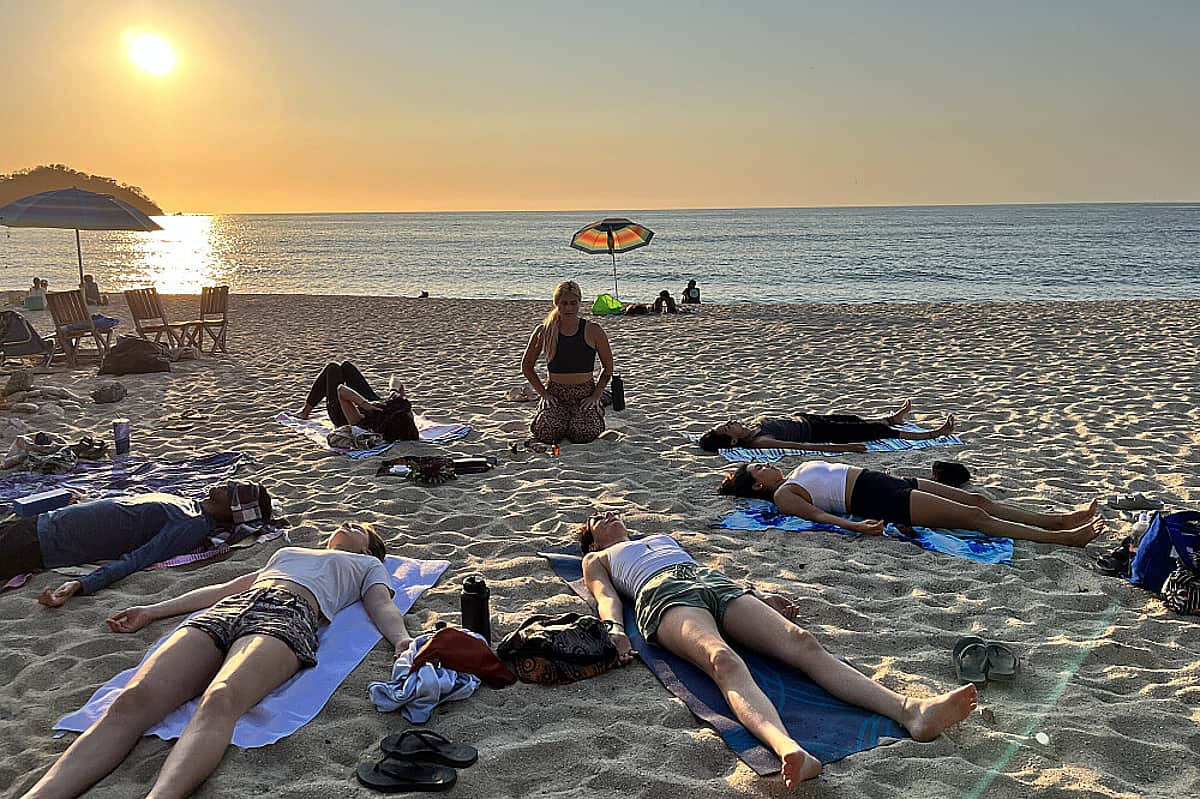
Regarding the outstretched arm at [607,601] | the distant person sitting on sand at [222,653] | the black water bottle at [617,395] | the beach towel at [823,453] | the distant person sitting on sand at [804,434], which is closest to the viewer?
the distant person sitting on sand at [222,653]

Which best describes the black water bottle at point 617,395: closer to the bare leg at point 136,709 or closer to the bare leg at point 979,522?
the bare leg at point 979,522

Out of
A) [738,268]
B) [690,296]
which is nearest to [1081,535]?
[690,296]

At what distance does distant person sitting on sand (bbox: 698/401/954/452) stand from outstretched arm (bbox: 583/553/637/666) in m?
2.70

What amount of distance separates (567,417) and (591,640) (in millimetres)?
3672

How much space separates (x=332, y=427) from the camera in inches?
301

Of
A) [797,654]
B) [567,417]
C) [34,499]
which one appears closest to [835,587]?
[797,654]

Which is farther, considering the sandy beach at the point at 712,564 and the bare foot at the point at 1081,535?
the bare foot at the point at 1081,535

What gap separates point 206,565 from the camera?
4.59 m

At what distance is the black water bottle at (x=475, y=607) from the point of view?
3.67 metres

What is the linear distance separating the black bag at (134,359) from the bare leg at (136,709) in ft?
27.8

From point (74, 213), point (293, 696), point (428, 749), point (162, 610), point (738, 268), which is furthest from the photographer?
point (738, 268)

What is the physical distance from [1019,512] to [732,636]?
2.36 metres

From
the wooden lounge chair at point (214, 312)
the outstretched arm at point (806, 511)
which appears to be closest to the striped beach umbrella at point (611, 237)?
the wooden lounge chair at point (214, 312)

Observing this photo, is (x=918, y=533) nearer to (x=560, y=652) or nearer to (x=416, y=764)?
(x=560, y=652)
